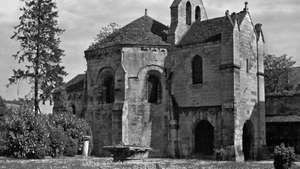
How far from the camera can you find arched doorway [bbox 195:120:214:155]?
107 feet

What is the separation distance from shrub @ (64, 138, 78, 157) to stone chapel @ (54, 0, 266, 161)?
2.78m

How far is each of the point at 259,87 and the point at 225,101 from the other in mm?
4625

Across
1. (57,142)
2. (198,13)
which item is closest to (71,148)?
(57,142)

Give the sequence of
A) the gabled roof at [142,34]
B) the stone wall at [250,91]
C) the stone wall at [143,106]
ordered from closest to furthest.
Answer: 1. the stone wall at [250,91]
2. the stone wall at [143,106]
3. the gabled roof at [142,34]

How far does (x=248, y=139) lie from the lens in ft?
108

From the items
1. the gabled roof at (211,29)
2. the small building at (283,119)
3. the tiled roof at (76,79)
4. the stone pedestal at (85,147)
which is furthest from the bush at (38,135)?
the small building at (283,119)

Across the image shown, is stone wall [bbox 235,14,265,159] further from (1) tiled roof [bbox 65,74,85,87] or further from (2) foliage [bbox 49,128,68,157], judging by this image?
(1) tiled roof [bbox 65,74,85,87]

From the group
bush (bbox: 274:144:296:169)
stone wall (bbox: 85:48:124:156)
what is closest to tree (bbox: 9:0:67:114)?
stone wall (bbox: 85:48:124:156)

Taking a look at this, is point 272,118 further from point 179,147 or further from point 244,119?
point 179,147

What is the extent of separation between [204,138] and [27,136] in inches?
505

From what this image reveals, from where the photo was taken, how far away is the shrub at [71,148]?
104 feet

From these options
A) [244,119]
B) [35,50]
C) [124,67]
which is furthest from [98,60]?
[244,119]

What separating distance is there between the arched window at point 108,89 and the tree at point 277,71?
23.2m

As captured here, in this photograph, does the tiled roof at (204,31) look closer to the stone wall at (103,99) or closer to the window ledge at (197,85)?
the window ledge at (197,85)
